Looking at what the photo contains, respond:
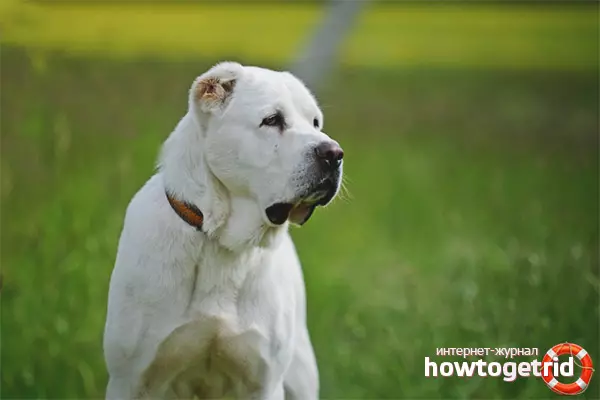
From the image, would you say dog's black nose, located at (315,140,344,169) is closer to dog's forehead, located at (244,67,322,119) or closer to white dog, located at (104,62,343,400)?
white dog, located at (104,62,343,400)

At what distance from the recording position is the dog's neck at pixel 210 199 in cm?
299

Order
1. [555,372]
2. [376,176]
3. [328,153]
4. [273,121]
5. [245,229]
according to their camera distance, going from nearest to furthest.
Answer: [328,153], [273,121], [245,229], [555,372], [376,176]

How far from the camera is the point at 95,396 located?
4121mm

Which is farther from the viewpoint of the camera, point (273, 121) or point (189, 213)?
point (189, 213)

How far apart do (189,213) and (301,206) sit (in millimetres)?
349

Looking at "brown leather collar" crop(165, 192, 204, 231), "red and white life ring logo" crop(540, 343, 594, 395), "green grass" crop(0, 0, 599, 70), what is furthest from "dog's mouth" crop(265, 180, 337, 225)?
"green grass" crop(0, 0, 599, 70)

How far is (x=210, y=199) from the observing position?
2.99m

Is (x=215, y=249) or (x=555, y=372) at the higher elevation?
(x=215, y=249)

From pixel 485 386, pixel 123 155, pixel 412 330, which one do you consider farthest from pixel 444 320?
pixel 123 155

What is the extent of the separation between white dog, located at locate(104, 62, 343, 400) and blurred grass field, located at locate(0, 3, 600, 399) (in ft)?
3.81

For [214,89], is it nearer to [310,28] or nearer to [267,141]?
[267,141]

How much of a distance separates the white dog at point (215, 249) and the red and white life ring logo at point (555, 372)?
4.27 ft

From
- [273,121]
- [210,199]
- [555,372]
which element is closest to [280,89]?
[273,121]

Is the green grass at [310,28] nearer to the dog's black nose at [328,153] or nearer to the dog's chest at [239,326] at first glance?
the dog's chest at [239,326]
